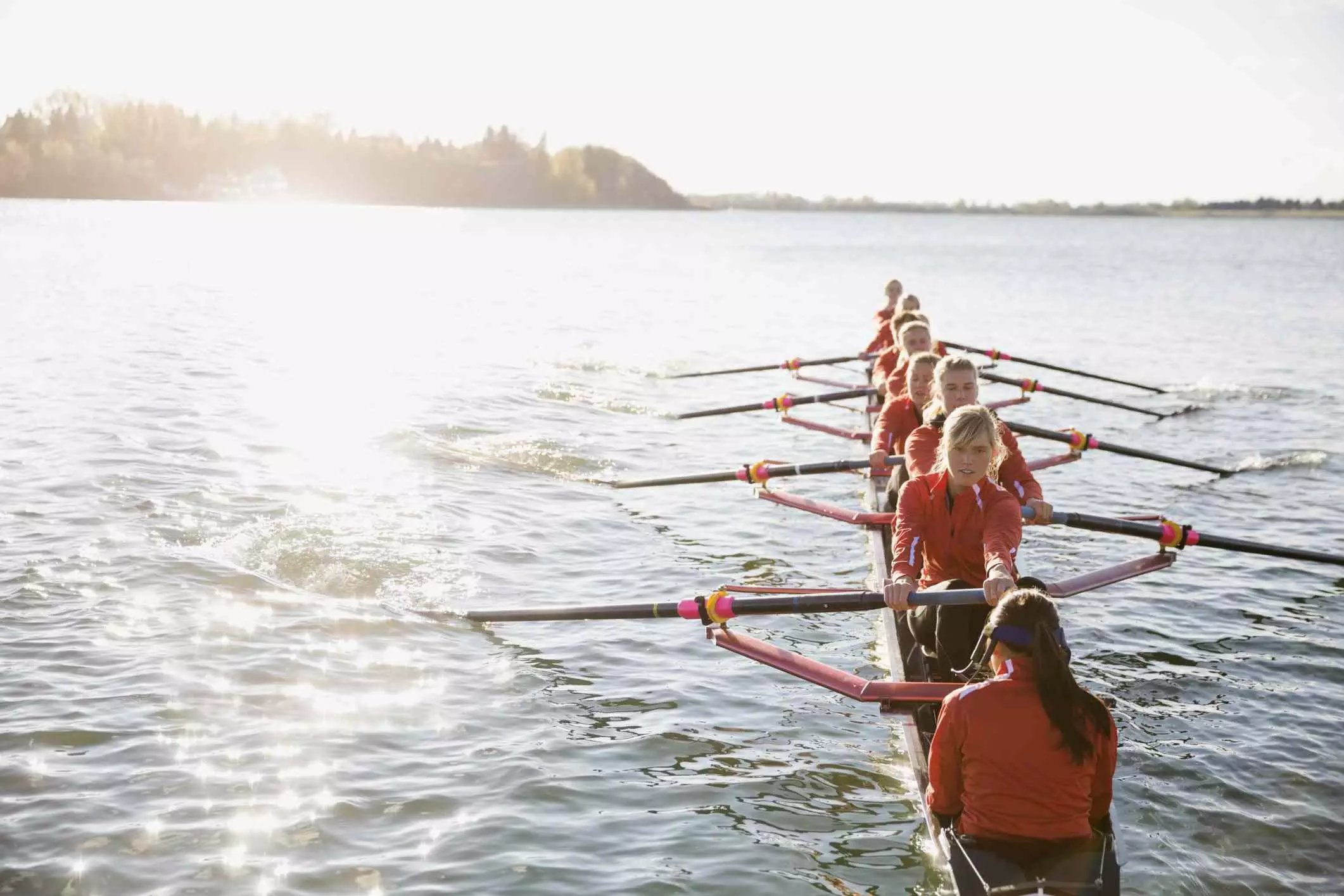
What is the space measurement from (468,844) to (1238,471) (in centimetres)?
1327

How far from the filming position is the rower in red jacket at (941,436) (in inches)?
326

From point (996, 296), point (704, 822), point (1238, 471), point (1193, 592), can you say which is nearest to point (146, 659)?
point (704, 822)

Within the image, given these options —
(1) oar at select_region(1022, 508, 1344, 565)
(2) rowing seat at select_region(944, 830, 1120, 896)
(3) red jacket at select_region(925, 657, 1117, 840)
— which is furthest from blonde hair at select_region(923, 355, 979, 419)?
(2) rowing seat at select_region(944, 830, 1120, 896)

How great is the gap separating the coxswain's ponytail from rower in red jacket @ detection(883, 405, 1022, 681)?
175 centimetres

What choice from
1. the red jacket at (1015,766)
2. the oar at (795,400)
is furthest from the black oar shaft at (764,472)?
the red jacket at (1015,766)

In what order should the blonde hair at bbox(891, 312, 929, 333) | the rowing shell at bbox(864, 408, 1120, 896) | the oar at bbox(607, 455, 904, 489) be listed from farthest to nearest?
the blonde hair at bbox(891, 312, 929, 333)
the oar at bbox(607, 455, 904, 489)
the rowing shell at bbox(864, 408, 1120, 896)

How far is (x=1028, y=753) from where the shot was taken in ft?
15.8

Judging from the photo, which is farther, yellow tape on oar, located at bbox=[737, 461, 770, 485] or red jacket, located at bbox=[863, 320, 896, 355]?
red jacket, located at bbox=[863, 320, 896, 355]

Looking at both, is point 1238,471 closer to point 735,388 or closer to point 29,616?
point 735,388

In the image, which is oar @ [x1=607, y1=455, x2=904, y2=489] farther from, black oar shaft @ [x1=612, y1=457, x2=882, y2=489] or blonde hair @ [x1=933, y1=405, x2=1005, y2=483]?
blonde hair @ [x1=933, y1=405, x2=1005, y2=483]

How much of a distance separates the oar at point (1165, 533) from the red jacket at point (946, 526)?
1.13 metres

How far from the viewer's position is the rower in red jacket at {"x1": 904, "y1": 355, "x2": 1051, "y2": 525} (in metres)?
8.28

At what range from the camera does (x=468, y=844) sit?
6.31m

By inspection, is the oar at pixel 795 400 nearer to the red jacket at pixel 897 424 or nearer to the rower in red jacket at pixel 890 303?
the rower in red jacket at pixel 890 303
